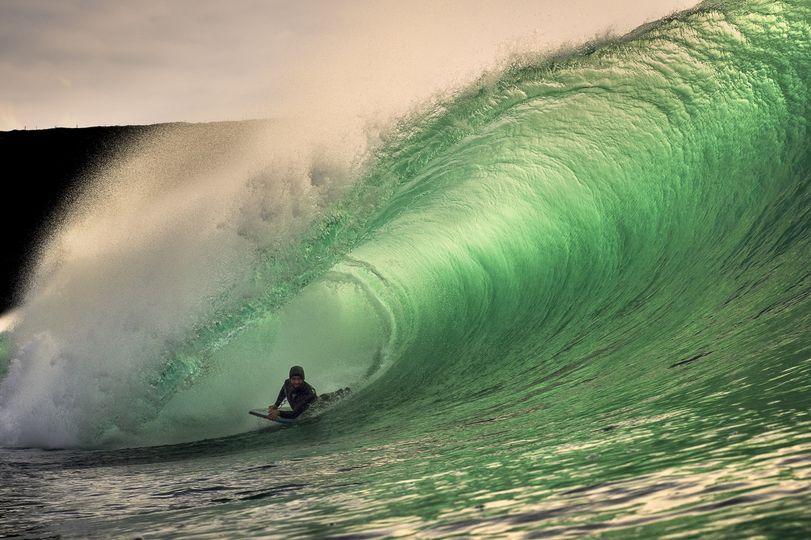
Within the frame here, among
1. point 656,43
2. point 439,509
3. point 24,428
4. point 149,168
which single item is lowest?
point 439,509

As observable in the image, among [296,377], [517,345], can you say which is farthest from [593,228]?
[296,377]

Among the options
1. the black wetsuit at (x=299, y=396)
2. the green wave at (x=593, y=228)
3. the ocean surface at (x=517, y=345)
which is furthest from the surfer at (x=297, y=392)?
the green wave at (x=593, y=228)

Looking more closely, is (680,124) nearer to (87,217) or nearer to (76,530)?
(76,530)

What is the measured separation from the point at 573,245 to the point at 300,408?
303 cm

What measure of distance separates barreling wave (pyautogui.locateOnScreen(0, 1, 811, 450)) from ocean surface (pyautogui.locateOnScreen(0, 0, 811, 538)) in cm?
3

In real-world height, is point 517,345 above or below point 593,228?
below

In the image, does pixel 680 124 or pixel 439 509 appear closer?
pixel 439 509

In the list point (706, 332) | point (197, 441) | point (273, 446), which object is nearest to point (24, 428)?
point (197, 441)

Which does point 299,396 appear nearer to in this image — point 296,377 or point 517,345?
point 296,377

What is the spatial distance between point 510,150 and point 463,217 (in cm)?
151

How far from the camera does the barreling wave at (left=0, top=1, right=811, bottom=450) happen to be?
522cm

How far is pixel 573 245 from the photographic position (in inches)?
321

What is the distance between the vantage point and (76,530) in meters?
3.11

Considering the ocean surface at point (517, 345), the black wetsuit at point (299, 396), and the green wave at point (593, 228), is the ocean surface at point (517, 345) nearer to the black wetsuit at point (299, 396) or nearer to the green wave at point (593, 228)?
the green wave at point (593, 228)
